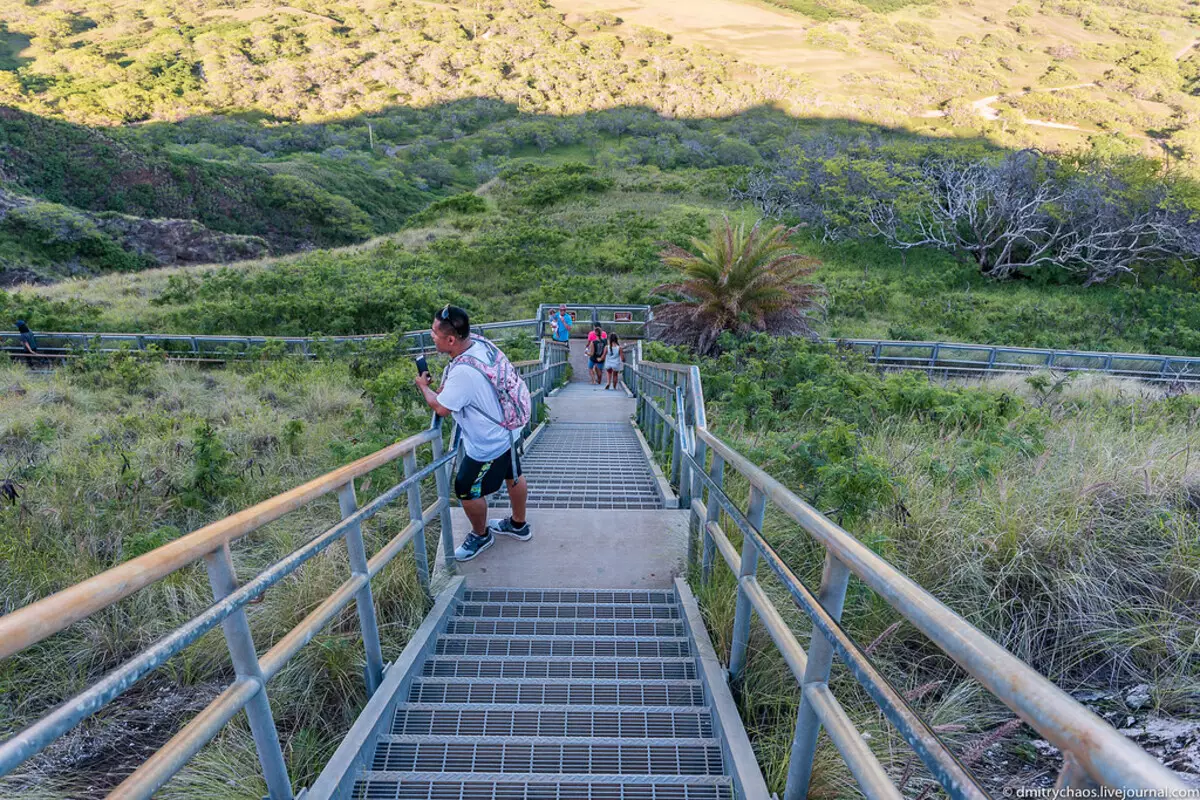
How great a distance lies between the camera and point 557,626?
10.6 ft

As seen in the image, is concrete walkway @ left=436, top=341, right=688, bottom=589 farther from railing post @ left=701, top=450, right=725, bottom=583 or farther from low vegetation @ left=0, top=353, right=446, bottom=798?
low vegetation @ left=0, top=353, right=446, bottom=798

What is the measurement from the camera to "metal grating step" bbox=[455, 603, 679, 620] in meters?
3.33

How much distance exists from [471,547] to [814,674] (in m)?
2.74

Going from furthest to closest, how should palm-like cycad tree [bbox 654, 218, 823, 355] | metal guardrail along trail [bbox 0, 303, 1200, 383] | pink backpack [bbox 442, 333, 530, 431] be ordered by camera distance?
1. palm-like cycad tree [bbox 654, 218, 823, 355]
2. metal guardrail along trail [bbox 0, 303, 1200, 383]
3. pink backpack [bbox 442, 333, 530, 431]

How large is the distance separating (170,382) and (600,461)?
293 inches

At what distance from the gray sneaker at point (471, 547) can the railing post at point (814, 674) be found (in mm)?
2590

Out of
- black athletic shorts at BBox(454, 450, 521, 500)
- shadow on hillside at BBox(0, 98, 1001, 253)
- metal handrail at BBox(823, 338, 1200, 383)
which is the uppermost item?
shadow on hillside at BBox(0, 98, 1001, 253)

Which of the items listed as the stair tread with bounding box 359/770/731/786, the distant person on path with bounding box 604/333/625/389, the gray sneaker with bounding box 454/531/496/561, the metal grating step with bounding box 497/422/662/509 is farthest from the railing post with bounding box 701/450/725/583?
the distant person on path with bounding box 604/333/625/389

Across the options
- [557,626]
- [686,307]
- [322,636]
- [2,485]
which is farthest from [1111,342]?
[2,485]

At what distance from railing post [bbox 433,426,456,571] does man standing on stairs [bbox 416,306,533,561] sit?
154 mm

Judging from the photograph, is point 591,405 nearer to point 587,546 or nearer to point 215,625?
point 587,546

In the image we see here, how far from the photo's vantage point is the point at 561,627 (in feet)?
10.6

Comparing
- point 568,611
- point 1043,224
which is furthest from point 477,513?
point 1043,224

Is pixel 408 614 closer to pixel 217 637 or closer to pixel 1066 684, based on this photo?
pixel 217 637
